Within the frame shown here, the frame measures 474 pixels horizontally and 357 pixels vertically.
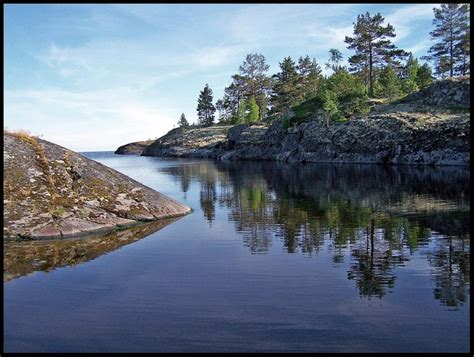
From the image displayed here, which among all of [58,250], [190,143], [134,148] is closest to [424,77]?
[190,143]

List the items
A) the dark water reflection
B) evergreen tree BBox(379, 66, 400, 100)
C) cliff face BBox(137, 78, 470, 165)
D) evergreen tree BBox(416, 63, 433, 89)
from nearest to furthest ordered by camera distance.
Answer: the dark water reflection < cliff face BBox(137, 78, 470, 165) < evergreen tree BBox(379, 66, 400, 100) < evergreen tree BBox(416, 63, 433, 89)

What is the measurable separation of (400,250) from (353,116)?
67.6 m

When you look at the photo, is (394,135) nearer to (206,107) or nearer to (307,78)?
(307,78)

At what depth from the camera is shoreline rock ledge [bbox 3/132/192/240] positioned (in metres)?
17.5

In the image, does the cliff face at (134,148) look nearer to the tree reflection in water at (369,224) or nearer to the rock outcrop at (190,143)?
the rock outcrop at (190,143)

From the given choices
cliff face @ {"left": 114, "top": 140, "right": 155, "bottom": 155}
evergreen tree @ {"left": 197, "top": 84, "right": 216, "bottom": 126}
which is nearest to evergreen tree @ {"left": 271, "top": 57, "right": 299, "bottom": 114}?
evergreen tree @ {"left": 197, "top": 84, "right": 216, "bottom": 126}

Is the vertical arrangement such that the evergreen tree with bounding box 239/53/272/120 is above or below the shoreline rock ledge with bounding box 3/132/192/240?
above

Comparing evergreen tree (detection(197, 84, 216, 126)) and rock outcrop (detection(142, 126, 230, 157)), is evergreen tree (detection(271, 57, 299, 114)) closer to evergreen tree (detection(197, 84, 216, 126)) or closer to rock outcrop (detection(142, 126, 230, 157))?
rock outcrop (detection(142, 126, 230, 157))

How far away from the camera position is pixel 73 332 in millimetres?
8391

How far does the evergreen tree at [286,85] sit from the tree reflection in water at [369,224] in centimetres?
8640

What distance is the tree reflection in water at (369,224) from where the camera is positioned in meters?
12.2

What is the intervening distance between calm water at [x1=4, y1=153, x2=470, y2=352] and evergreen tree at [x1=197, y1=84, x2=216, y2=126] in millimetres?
160301

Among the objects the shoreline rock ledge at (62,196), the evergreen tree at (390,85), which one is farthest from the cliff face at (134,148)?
the shoreline rock ledge at (62,196)

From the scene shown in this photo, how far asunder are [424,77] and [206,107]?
10049 centimetres
